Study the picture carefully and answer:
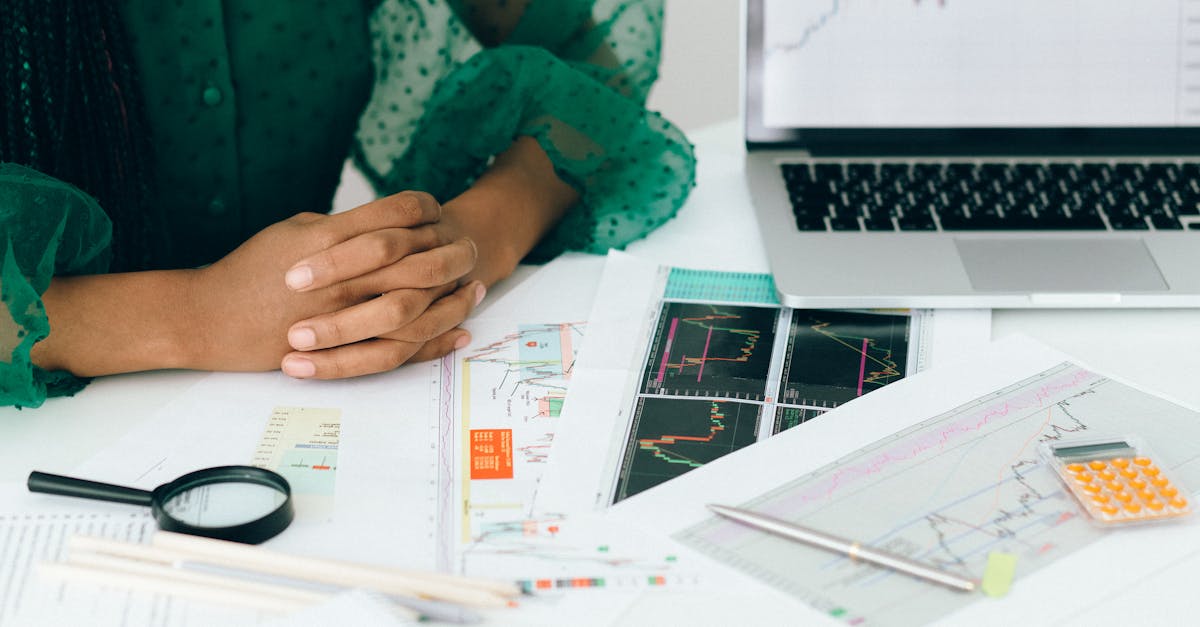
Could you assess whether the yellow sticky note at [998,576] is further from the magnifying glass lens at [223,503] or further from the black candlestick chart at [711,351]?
the magnifying glass lens at [223,503]

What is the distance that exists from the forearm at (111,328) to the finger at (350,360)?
0.07m

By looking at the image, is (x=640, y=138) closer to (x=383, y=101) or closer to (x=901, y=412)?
(x=383, y=101)

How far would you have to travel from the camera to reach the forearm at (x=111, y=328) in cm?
71

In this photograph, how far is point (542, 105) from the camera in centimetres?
95

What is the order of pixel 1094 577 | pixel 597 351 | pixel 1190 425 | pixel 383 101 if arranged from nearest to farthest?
pixel 1094 577 → pixel 1190 425 → pixel 597 351 → pixel 383 101

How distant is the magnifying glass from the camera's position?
0.56m

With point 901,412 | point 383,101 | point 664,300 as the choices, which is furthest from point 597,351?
point 383,101

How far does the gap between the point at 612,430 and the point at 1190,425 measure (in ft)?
1.11

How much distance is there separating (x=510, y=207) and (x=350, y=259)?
211mm

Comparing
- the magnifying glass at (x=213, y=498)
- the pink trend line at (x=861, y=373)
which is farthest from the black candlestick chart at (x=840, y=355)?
the magnifying glass at (x=213, y=498)

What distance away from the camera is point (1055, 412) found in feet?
2.20

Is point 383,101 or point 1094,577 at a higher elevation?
point 383,101

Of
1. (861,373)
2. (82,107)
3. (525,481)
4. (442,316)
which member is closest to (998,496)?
(861,373)

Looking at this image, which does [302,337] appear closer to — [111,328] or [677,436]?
[111,328]
